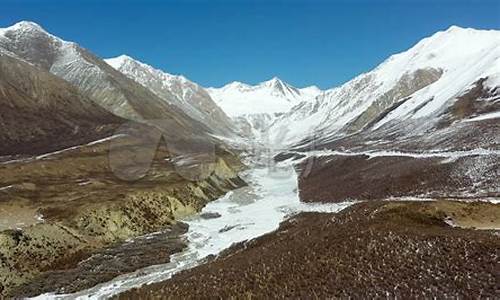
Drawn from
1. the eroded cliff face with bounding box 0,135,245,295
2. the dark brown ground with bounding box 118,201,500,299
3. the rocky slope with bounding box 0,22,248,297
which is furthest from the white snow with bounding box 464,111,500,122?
the dark brown ground with bounding box 118,201,500,299

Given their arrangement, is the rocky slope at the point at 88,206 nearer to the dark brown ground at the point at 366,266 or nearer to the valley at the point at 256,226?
the valley at the point at 256,226

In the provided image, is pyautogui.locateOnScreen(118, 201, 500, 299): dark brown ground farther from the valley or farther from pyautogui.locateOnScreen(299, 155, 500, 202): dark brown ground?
pyautogui.locateOnScreen(299, 155, 500, 202): dark brown ground

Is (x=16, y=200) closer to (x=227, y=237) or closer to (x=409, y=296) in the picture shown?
(x=227, y=237)

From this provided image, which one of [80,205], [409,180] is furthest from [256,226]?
[80,205]

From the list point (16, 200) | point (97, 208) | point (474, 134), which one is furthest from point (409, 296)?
point (474, 134)

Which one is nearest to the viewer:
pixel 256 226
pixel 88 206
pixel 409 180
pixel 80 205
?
pixel 88 206

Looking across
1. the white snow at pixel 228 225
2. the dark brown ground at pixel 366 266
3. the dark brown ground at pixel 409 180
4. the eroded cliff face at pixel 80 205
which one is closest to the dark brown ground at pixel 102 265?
the eroded cliff face at pixel 80 205

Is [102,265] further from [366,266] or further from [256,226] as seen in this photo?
[366,266]
